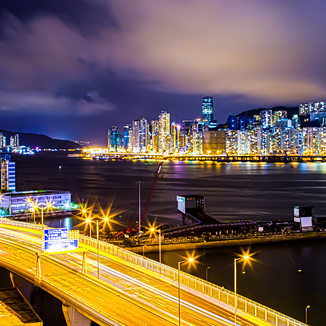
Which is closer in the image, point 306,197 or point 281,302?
point 281,302

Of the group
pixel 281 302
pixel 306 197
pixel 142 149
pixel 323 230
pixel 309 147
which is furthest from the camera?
pixel 142 149

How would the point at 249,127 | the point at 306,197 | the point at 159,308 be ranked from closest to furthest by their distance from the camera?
the point at 159,308 → the point at 306,197 → the point at 249,127

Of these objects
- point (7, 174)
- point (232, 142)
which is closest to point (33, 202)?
point (7, 174)

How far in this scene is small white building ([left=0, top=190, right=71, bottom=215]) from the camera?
86.0 ft

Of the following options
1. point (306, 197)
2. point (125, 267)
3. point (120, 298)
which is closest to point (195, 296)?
point (120, 298)

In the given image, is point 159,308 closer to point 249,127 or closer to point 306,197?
point 306,197

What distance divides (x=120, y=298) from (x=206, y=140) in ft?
433

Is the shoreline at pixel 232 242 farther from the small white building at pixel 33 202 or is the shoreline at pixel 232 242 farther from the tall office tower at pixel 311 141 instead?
the tall office tower at pixel 311 141

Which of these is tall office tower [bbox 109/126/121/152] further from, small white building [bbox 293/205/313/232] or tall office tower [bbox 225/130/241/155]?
small white building [bbox 293/205/313/232]

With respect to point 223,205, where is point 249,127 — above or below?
above

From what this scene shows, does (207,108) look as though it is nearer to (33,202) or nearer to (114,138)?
(114,138)

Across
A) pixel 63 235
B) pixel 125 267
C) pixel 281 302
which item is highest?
pixel 63 235

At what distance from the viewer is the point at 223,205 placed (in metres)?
33.9

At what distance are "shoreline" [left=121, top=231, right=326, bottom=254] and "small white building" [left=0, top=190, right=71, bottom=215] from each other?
35.1 feet
